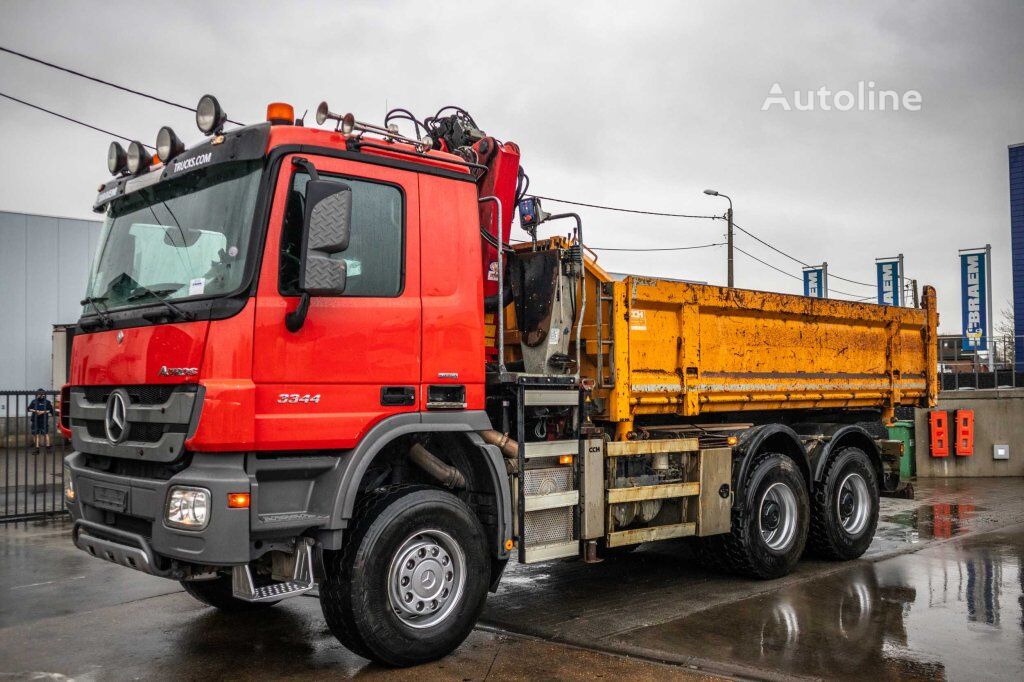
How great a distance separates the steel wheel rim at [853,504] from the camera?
344 inches

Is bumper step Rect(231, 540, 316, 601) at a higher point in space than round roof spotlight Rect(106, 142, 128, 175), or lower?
lower

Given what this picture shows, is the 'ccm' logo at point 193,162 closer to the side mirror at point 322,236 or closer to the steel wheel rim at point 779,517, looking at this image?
the side mirror at point 322,236

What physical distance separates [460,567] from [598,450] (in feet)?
4.88

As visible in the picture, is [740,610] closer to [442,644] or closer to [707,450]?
[707,450]

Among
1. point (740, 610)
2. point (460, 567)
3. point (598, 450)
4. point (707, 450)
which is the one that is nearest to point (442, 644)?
point (460, 567)

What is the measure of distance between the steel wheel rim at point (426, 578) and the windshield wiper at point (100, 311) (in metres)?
2.19

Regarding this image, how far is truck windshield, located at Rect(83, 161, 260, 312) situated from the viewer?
485cm

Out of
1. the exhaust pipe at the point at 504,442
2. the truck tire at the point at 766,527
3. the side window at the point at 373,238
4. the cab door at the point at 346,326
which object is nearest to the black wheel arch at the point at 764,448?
the truck tire at the point at 766,527

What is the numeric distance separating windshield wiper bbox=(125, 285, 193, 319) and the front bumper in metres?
0.76

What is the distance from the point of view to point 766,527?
7875mm

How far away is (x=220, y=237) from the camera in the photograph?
4918mm

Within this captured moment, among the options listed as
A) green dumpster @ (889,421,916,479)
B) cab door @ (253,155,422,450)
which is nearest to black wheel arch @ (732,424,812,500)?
cab door @ (253,155,422,450)

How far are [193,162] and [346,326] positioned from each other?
132 cm

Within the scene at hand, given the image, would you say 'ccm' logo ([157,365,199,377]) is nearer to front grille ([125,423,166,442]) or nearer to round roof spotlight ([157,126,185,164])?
front grille ([125,423,166,442])
